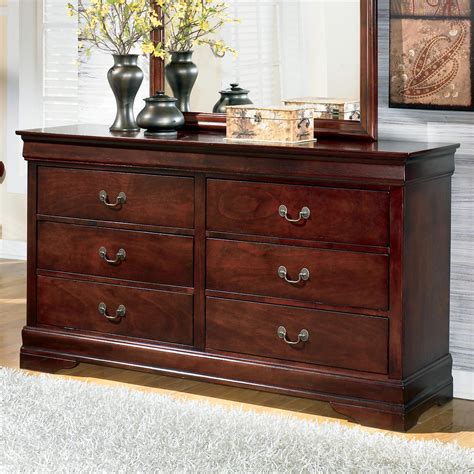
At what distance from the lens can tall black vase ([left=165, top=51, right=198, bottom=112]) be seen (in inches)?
148

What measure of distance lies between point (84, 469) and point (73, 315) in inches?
40.7

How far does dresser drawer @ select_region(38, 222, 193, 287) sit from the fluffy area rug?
0.41 m

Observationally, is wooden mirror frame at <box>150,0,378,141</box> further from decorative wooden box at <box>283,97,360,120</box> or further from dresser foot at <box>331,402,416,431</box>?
dresser foot at <box>331,402,416,431</box>

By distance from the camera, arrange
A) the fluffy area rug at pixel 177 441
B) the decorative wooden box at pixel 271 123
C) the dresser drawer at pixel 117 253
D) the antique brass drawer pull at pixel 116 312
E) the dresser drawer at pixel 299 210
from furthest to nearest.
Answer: the antique brass drawer pull at pixel 116 312
the dresser drawer at pixel 117 253
the decorative wooden box at pixel 271 123
the dresser drawer at pixel 299 210
the fluffy area rug at pixel 177 441

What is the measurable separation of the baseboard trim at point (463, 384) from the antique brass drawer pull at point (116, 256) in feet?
3.71

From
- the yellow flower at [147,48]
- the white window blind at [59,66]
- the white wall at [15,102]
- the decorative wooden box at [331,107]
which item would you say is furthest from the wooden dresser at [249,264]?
the white wall at [15,102]

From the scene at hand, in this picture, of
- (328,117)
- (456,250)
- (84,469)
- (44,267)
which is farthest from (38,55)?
(84,469)

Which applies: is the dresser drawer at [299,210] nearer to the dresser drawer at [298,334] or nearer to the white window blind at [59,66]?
the dresser drawer at [298,334]

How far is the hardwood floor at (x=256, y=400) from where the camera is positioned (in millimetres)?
3080

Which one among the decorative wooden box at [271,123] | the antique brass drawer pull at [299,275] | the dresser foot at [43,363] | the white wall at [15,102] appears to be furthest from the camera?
the white wall at [15,102]

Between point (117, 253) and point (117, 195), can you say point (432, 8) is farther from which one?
point (117, 253)

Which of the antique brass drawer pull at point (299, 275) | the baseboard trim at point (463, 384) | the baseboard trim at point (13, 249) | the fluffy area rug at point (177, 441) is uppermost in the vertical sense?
the antique brass drawer pull at point (299, 275)

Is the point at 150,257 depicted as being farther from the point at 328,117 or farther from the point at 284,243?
the point at 328,117

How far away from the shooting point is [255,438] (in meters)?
2.89
